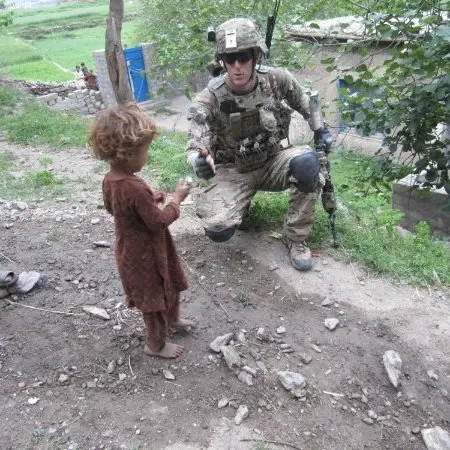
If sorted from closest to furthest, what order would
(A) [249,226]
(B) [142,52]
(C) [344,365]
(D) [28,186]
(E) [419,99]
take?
(C) [344,365], (E) [419,99], (A) [249,226], (D) [28,186], (B) [142,52]

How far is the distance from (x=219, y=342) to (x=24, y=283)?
55.7 inches

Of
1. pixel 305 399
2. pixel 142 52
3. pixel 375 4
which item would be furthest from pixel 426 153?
pixel 142 52

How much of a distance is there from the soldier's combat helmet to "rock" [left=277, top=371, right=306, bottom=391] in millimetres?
2035

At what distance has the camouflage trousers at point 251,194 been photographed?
3.58 meters

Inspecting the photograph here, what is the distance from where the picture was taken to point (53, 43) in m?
35.2

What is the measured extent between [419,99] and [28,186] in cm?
413

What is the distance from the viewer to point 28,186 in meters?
5.44

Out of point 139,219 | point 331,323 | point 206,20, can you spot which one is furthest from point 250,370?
point 206,20

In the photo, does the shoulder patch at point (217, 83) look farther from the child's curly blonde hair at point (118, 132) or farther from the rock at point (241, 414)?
the rock at point (241, 414)

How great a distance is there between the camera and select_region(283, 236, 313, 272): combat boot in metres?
3.59

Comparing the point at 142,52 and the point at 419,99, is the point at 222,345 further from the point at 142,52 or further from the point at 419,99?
the point at 142,52

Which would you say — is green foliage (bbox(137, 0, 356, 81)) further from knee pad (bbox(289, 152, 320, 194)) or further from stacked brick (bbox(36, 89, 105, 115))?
stacked brick (bbox(36, 89, 105, 115))

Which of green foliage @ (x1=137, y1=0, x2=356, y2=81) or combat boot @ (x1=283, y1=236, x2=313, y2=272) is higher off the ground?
green foliage @ (x1=137, y1=0, x2=356, y2=81)

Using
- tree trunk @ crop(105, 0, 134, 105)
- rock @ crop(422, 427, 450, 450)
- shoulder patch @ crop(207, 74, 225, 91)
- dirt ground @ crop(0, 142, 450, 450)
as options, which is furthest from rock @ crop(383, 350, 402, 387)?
tree trunk @ crop(105, 0, 134, 105)
